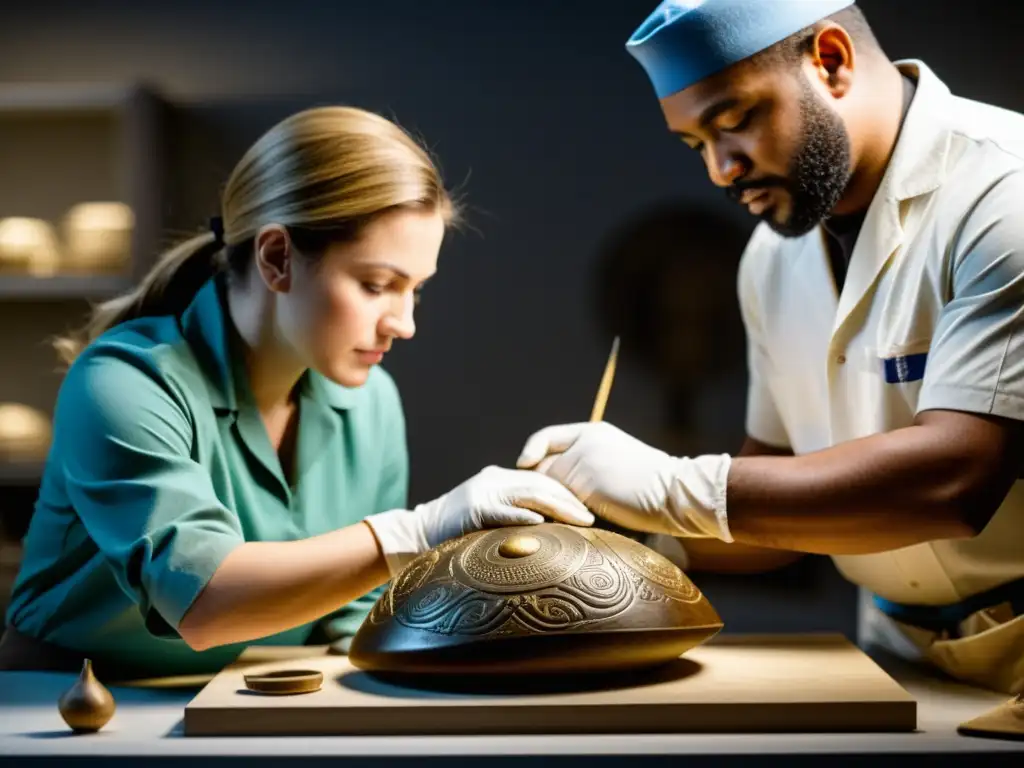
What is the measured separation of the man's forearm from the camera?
1.72 metres

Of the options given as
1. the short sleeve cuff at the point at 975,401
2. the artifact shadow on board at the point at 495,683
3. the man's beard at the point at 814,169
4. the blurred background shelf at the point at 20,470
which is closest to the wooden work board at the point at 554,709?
the artifact shadow on board at the point at 495,683

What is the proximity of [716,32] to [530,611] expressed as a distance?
100 centimetres

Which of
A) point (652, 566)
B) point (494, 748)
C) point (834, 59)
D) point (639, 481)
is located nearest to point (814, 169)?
point (834, 59)

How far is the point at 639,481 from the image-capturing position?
6.01 feet

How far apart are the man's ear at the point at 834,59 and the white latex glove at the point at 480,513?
822 mm

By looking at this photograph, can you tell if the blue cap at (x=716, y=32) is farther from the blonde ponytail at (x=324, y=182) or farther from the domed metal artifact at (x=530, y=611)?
the domed metal artifact at (x=530, y=611)

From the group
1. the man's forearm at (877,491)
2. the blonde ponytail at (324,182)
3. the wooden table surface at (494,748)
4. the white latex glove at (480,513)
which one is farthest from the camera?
the blonde ponytail at (324,182)

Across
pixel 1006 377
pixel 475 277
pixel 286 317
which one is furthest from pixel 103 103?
pixel 1006 377

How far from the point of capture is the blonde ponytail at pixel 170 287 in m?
2.15

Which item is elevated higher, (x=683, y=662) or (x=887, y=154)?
(x=887, y=154)

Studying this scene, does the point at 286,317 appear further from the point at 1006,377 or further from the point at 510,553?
the point at 1006,377

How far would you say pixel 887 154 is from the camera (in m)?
2.11

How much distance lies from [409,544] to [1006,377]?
0.89m

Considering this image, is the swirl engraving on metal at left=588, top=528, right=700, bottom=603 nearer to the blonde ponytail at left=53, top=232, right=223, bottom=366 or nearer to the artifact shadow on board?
the artifact shadow on board
